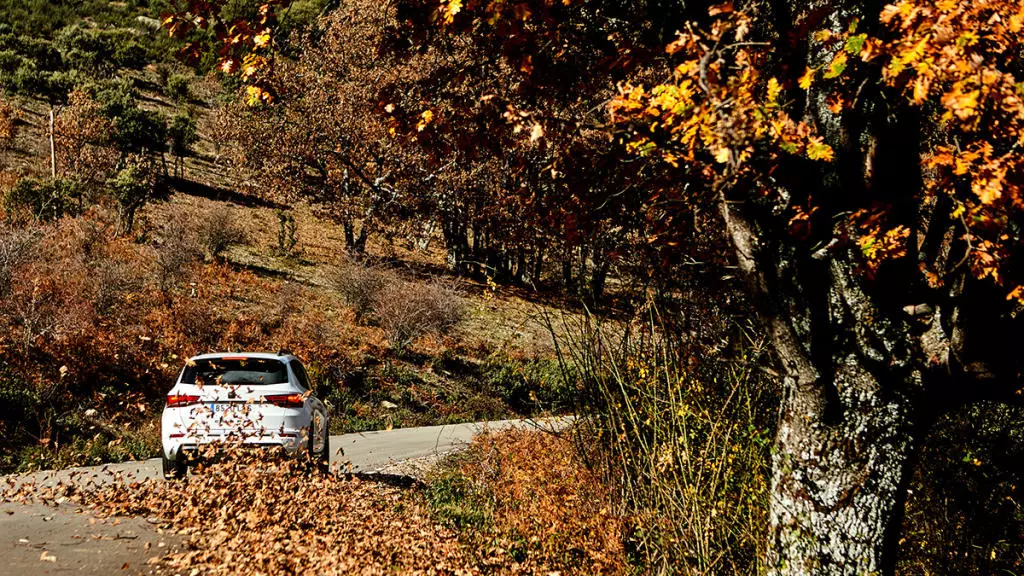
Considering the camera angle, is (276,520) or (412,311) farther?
(412,311)

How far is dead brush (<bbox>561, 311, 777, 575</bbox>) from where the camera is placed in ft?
19.1

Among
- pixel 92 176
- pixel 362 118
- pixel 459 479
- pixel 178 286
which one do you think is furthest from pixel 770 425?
pixel 92 176

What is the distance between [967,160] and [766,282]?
137cm

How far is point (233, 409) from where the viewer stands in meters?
9.02

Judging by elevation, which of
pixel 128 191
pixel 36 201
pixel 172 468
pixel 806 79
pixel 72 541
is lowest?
pixel 172 468

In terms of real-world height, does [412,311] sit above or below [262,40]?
below

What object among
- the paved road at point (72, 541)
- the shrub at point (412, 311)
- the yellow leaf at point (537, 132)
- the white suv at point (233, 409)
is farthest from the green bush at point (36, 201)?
the yellow leaf at point (537, 132)

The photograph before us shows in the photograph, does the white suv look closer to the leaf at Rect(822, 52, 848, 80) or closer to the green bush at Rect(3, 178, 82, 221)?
the leaf at Rect(822, 52, 848, 80)

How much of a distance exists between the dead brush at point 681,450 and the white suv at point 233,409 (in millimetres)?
3938

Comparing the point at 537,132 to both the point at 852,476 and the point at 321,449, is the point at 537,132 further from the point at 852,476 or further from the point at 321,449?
the point at 321,449

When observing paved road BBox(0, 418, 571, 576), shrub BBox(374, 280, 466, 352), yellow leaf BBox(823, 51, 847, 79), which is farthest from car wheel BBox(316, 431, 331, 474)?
shrub BBox(374, 280, 466, 352)

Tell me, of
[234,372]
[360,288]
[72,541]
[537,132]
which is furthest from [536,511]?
[360,288]

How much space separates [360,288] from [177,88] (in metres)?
34.1

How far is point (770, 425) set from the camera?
7273 mm
